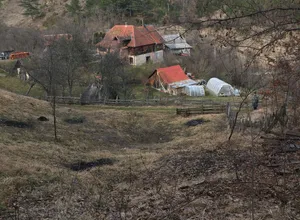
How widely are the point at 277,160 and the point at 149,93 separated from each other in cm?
3131

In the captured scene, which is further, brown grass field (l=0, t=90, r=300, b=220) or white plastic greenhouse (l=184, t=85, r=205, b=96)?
white plastic greenhouse (l=184, t=85, r=205, b=96)

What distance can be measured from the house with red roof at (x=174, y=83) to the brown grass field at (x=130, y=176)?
22.2 meters

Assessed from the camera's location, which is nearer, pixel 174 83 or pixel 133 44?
pixel 174 83

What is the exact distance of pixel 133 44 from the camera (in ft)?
164

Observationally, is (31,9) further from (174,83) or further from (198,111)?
(198,111)

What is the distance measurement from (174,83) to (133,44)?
35.7 feet

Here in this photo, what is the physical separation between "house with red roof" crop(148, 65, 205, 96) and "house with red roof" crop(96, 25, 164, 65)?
6442mm

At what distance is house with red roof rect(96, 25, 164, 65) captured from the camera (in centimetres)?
4941

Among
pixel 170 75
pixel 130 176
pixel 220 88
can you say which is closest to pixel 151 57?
pixel 170 75

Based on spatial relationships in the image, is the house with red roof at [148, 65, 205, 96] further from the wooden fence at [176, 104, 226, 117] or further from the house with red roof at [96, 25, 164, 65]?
the wooden fence at [176, 104, 226, 117]

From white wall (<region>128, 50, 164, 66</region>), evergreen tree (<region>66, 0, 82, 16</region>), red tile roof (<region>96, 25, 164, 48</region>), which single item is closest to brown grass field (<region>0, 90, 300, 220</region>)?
red tile roof (<region>96, 25, 164, 48</region>)

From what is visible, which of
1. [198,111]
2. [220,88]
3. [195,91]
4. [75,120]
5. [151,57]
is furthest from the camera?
[151,57]

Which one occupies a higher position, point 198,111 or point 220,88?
point 220,88

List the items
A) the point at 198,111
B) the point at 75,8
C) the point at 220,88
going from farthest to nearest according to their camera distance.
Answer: the point at 75,8
the point at 220,88
the point at 198,111
